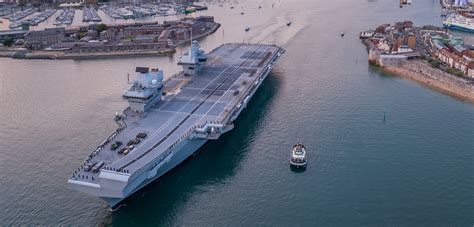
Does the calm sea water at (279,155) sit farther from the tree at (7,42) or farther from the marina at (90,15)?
the marina at (90,15)

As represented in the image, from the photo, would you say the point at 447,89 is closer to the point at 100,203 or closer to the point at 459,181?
the point at 459,181

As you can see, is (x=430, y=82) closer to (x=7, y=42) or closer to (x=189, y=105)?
(x=189, y=105)

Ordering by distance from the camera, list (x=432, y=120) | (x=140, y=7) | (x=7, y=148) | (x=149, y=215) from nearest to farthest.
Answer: (x=149, y=215), (x=7, y=148), (x=432, y=120), (x=140, y=7)

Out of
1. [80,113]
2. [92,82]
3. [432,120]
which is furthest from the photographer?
[92,82]

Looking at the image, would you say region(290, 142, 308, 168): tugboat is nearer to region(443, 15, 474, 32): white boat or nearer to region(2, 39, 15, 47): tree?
region(2, 39, 15, 47): tree

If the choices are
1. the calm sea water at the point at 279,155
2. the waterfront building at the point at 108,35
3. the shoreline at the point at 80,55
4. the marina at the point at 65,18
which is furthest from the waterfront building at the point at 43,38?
the marina at the point at 65,18

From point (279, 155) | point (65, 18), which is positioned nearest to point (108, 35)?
point (65, 18)

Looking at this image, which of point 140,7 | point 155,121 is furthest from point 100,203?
point 140,7
